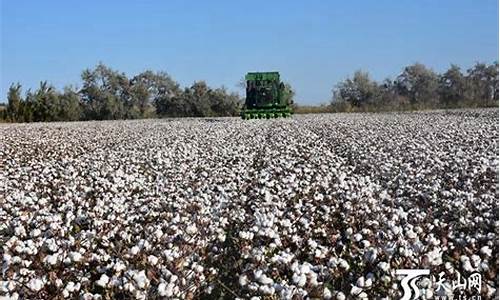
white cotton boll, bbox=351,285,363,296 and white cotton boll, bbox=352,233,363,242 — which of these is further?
white cotton boll, bbox=352,233,363,242

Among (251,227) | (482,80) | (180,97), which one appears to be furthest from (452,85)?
(251,227)

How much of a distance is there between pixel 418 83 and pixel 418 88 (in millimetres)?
526

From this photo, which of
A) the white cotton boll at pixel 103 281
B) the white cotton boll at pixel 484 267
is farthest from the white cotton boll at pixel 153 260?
the white cotton boll at pixel 484 267

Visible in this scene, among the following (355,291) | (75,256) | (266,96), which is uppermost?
(266,96)

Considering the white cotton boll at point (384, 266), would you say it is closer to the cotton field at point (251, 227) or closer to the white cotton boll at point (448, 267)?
the cotton field at point (251, 227)

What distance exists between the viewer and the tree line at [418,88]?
1925 inches

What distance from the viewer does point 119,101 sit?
4819 centimetres

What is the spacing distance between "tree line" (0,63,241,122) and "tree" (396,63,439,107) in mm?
17871

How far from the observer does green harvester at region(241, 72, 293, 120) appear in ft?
103

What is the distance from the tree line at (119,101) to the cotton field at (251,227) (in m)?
33.8

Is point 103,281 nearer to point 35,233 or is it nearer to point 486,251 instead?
point 35,233

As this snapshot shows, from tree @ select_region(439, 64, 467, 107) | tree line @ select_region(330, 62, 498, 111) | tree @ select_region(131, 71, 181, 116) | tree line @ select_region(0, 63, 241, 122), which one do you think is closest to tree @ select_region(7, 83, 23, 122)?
tree line @ select_region(0, 63, 241, 122)

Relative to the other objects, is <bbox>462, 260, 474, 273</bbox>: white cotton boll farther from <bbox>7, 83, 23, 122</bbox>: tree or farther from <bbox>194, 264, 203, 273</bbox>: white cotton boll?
<bbox>7, 83, 23, 122</bbox>: tree

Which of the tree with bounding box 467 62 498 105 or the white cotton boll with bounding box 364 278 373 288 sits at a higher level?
the tree with bounding box 467 62 498 105
